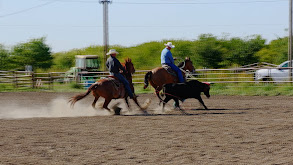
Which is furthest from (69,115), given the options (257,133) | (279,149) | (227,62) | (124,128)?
(227,62)

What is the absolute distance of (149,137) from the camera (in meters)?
9.27

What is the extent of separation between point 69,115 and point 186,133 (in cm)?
501

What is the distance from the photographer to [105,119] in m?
12.5

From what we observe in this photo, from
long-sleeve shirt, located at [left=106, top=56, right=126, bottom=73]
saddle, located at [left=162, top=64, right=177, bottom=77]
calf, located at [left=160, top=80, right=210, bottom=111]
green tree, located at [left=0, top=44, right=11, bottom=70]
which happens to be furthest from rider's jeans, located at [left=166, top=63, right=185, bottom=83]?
green tree, located at [left=0, top=44, right=11, bottom=70]

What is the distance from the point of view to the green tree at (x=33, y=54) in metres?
62.7

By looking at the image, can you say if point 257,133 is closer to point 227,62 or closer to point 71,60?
point 227,62

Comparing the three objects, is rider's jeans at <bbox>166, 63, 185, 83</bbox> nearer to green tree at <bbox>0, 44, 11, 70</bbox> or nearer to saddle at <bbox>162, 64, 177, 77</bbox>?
saddle at <bbox>162, 64, 177, 77</bbox>

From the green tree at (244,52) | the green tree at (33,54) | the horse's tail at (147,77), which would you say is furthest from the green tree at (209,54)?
the horse's tail at (147,77)

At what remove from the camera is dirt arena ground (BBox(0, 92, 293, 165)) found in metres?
7.25

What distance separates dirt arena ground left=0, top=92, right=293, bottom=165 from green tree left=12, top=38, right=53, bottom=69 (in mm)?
49894

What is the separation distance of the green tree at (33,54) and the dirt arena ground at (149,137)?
49.9m

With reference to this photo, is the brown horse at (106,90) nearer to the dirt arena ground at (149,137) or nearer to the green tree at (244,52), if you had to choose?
the dirt arena ground at (149,137)

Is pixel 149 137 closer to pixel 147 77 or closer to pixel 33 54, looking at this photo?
pixel 147 77

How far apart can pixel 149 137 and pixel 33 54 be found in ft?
182
